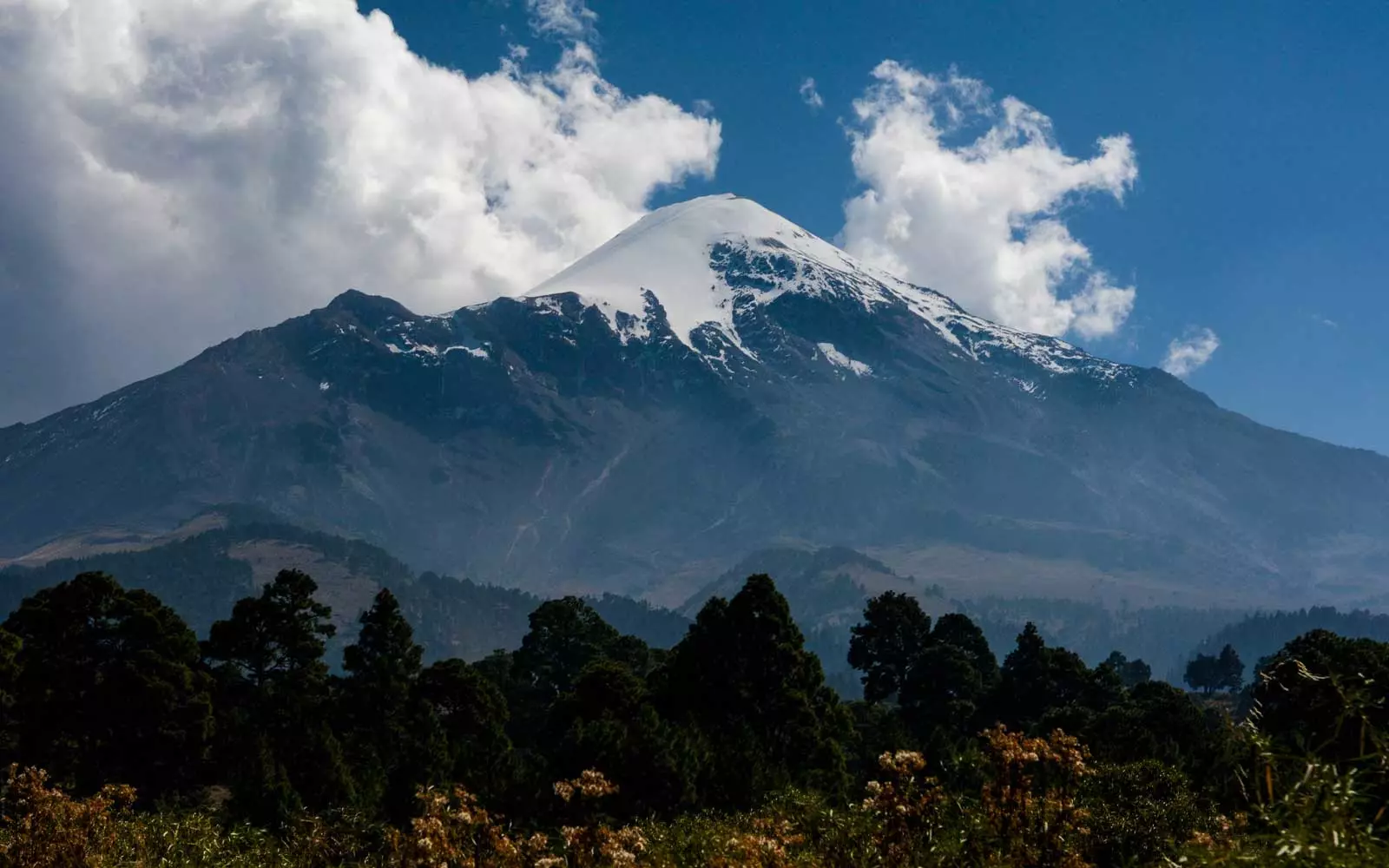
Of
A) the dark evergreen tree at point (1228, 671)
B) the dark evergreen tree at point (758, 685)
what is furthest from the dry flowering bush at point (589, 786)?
the dark evergreen tree at point (1228, 671)

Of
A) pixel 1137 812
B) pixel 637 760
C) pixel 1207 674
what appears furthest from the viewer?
pixel 1207 674

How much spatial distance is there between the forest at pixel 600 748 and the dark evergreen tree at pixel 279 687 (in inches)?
8.7

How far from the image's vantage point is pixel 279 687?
72.9m

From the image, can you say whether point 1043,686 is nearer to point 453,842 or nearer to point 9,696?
point 9,696

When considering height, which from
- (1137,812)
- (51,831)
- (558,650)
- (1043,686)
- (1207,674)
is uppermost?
(558,650)

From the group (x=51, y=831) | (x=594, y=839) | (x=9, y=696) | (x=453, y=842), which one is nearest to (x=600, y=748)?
(x=9, y=696)

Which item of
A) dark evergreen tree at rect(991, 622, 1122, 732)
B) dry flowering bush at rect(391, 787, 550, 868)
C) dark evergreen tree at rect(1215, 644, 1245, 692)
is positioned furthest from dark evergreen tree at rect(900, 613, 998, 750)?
dark evergreen tree at rect(1215, 644, 1245, 692)

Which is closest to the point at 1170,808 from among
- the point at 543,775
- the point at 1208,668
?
the point at 543,775

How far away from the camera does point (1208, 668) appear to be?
197 meters

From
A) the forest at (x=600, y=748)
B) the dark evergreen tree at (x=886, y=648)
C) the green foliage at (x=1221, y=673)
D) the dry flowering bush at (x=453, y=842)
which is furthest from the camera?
Answer: the green foliage at (x=1221, y=673)

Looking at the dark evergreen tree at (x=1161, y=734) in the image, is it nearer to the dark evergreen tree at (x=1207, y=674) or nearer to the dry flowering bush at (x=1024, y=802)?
the dry flowering bush at (x=1024, y=802)

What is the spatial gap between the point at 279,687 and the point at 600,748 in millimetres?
28558

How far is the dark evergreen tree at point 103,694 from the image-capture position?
2414 inches

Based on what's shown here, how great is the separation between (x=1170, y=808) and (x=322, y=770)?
1551 inches
